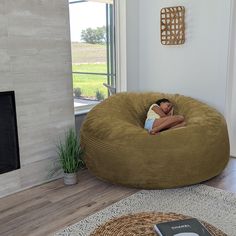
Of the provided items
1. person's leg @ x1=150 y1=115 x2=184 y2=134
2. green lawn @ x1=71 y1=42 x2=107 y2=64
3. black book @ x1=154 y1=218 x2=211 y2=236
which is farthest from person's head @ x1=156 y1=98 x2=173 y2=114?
black book @ x1=154 y1=218 x2=211 y2=236

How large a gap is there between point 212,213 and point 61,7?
227cm

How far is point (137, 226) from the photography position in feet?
4.93

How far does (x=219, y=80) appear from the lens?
11.8 feet

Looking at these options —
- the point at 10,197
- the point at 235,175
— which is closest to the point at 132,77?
the point at 235,175

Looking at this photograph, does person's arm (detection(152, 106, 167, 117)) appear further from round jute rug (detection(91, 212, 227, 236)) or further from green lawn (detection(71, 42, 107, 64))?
round jute rug (detection(91, 212, 227, 236))

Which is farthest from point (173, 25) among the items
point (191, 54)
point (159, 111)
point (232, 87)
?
point (159, 111)

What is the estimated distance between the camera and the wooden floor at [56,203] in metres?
2.30

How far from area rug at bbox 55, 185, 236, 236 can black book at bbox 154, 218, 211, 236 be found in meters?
0.86

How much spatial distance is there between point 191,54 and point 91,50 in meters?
1.17

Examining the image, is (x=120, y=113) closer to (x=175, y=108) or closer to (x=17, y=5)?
(x=175, y=108)

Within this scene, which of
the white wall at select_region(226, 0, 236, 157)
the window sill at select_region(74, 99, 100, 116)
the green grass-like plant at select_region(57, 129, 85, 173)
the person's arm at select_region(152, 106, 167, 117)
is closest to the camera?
the green grass-like plant at select_region(57, 129, 85, 173)

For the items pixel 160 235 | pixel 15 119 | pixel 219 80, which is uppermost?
pixel 219 80

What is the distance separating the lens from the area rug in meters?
2.25

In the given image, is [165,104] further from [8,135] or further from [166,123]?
[8,135]
